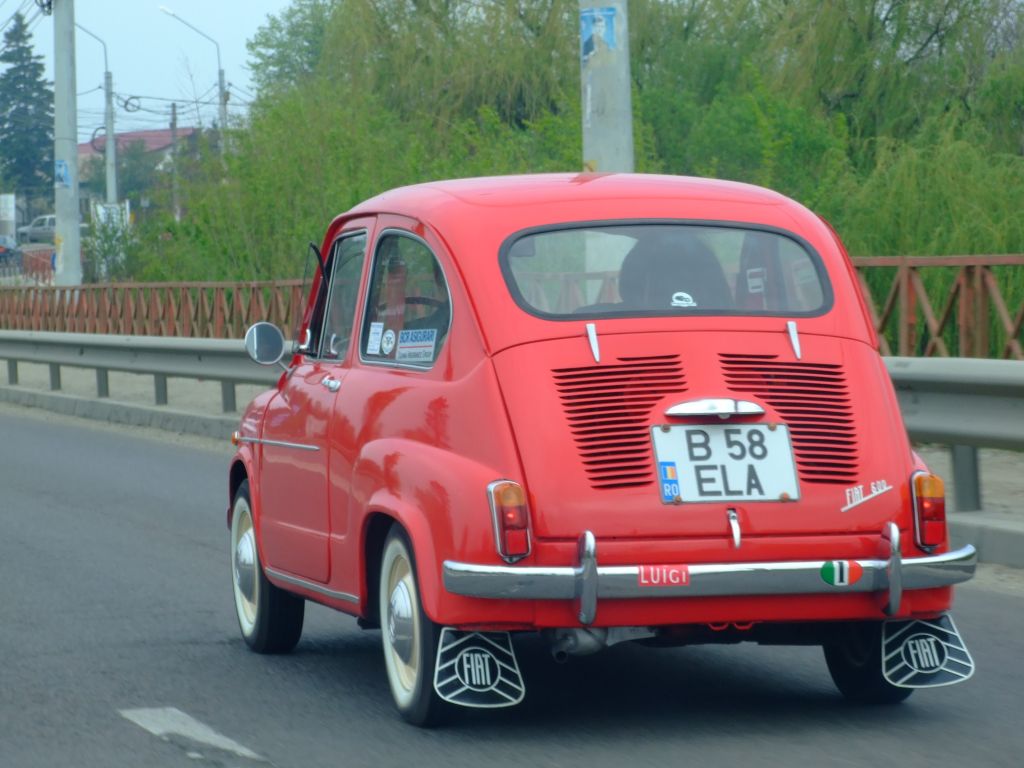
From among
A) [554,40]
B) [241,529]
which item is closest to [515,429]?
[241,529]

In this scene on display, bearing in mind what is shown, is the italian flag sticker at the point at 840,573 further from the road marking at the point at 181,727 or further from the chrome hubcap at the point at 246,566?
the chrome hubcap at the point at 246,566

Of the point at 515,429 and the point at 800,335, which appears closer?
the point at 515,429

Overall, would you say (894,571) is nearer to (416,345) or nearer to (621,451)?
(621,451)

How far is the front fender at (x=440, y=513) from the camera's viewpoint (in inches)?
211

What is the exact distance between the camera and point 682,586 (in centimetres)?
530

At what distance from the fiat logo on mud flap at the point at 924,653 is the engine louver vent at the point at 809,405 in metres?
0.60

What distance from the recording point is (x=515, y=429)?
5.44m

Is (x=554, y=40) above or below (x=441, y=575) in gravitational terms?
above

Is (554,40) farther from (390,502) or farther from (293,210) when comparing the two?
(390,502)

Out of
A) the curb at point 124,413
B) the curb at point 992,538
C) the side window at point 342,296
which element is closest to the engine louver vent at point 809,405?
the side window at point 342,296

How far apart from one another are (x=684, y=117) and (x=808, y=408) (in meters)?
25.7

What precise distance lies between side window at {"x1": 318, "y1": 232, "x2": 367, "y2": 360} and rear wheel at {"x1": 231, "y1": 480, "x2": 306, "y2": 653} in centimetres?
86

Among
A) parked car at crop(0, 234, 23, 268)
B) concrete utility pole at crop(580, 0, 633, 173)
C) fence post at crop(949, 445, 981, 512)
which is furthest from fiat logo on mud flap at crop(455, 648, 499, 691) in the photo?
parked car at crop(0, 234, 23, 268)

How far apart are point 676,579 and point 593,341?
747 mm
